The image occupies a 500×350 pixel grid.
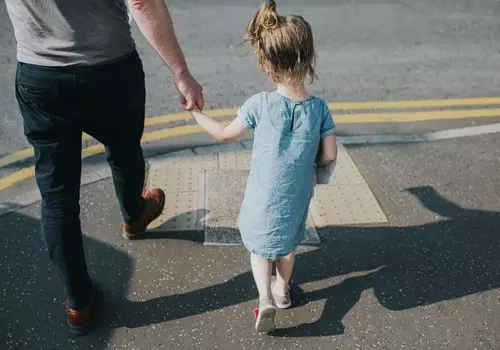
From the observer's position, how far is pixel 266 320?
239 cm

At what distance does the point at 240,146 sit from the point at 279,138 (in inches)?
75.4

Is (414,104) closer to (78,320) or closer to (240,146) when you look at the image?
(240,146)

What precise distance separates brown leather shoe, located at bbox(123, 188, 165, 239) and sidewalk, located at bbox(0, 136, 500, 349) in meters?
0.07

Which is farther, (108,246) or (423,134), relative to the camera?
(423,134)

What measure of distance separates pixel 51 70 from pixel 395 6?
23.5 feet

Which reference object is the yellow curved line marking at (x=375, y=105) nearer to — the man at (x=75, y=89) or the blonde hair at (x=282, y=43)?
the man at (x=75, y=89)

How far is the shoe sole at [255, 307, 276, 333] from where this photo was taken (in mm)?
2365

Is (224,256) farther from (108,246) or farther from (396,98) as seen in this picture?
(396,98)

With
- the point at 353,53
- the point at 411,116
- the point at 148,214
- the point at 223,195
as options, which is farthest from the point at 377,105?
the point at 148,214

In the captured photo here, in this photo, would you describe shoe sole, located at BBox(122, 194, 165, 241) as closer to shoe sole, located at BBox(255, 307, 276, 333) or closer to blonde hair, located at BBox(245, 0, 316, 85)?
shoe sole, located at BBox(255, 307, 276, 333)

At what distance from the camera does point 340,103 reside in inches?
196

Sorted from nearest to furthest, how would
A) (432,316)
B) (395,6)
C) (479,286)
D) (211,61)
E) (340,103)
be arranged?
1. (432,316)
2. (479,286)
3. (340,103)
4. (211,61)
5. (395,6)

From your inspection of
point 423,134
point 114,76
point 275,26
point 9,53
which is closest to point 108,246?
point 114,76

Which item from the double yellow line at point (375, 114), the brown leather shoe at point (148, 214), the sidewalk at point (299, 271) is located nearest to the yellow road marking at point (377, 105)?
the double yellow line at point (375, 114)
